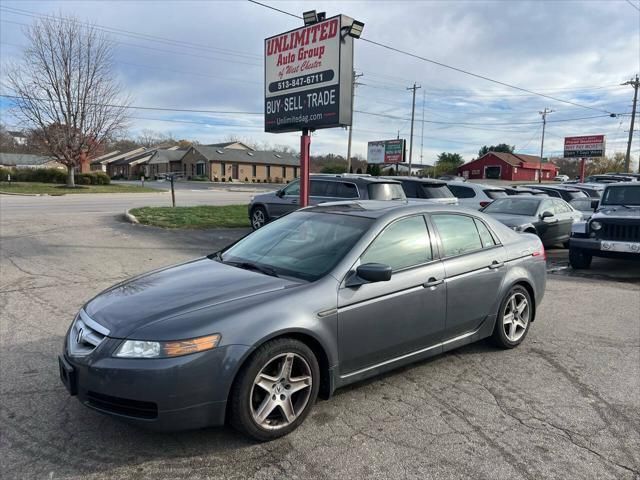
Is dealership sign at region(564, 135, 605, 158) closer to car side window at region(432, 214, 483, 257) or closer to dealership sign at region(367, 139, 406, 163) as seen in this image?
dealership sign at region(367, 139, 406, 163)

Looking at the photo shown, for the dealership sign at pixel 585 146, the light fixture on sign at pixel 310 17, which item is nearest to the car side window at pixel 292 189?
the light fixture on sign at pixel 310 17

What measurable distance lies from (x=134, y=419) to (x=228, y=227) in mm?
11655

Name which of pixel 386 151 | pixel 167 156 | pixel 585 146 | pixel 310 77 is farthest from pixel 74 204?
pixel 167 156

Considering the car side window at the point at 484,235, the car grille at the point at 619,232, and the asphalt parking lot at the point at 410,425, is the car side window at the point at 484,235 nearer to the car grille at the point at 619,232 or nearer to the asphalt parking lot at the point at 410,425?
the asphalt parking lot at the point at 410,425

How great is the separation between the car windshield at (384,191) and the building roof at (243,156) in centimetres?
6581

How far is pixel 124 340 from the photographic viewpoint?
2.98 m

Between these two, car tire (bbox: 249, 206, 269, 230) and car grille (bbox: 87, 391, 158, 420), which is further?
car tire (bbox: 249, 206, 269, 230)

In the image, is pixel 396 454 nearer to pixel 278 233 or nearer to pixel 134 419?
pixel 134 419

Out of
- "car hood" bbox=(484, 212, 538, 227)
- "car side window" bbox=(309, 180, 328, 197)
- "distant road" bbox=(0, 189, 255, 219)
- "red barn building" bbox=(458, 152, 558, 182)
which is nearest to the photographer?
"car hood" bbox=(484, 212, 538, 227)

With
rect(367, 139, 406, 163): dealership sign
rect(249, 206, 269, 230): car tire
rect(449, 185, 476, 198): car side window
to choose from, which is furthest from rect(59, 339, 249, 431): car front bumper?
rect(367, 139, 406, 163): dealership sign

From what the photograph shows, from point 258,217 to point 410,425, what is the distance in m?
11.0

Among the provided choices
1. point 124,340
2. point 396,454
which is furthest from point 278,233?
point 396,454

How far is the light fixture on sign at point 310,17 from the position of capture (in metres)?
11.3

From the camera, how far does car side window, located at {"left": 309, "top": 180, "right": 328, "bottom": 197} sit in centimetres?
1238
